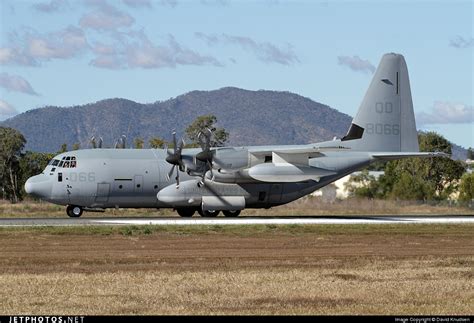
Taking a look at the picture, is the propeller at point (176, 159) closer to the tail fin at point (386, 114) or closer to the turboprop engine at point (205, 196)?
the turboprop engine at point (205, 196)

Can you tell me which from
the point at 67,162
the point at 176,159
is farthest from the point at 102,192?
the point at 176,159

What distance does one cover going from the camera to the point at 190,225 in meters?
42.4

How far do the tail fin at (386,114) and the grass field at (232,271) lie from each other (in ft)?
47.1

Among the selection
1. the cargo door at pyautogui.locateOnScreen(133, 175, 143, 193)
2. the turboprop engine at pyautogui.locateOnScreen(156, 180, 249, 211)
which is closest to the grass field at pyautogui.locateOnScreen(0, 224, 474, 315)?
the cargo door at pyautogui.locateOnScreen(133, 175, 143, 193)

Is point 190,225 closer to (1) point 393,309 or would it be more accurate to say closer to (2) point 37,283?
(2) point 37,283

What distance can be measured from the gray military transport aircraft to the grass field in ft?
30.4

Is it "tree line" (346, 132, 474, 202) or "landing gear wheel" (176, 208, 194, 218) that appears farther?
"tree line" (346, 132, 474, 202)

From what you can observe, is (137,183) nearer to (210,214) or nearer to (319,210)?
(210,214)

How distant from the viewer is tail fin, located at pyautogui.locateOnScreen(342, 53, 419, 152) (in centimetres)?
5400

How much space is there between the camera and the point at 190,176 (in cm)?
5034

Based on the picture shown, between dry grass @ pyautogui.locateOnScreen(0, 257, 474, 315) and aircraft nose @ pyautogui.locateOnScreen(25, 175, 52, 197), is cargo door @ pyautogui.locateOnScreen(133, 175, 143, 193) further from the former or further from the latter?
dry grass @ pyautogui.locateOnScreen(0, 257, 474, 315)

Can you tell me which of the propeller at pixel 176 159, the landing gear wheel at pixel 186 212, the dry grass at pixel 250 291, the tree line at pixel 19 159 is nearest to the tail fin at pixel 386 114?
the landing gear wheel at pixel 186 212

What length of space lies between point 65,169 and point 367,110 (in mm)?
17710

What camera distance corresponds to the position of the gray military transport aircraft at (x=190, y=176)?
49062mm
